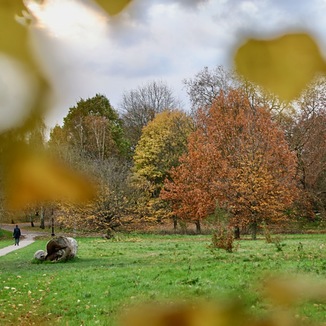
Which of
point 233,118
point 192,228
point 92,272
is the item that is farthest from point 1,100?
point 192,228

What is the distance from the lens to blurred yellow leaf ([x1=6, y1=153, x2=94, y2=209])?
0.58m

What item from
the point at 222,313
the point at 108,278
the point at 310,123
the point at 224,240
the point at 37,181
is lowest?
the point at 108,278

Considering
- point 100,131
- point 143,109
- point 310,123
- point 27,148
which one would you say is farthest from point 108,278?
point 27,148

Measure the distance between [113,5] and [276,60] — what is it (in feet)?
0.74

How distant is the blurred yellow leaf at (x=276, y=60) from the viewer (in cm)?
64

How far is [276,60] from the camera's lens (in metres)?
0.63

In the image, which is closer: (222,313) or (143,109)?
(222,313)

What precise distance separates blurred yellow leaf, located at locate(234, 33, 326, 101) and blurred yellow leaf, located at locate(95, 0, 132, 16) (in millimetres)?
164

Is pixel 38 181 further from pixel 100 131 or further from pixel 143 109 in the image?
pixel 143 109

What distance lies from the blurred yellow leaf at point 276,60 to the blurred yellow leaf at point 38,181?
0.27m

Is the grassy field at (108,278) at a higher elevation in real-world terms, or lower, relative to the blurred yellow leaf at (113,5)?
Result: lower

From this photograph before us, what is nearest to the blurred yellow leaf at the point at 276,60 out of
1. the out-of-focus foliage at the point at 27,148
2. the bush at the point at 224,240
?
the out-of-focus foliage at the point at 27,148

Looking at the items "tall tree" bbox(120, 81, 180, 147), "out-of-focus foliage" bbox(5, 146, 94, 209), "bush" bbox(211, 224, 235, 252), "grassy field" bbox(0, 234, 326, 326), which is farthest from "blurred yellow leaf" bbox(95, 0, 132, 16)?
"bush" bbox(211, 224, 235, 252)

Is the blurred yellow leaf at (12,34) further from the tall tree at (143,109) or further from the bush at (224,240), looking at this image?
the bush at (224,240)
